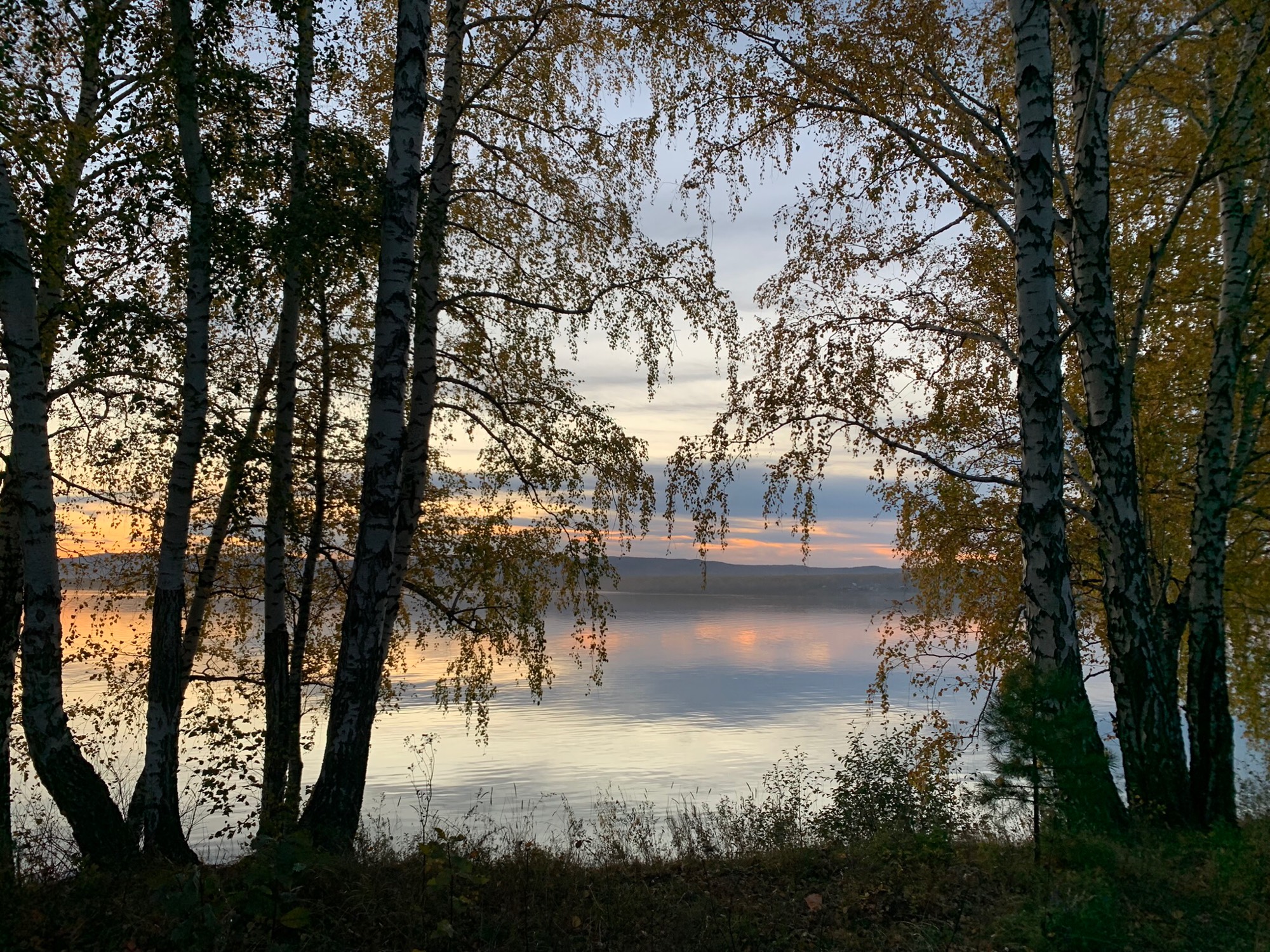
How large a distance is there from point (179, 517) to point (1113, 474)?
822 centimetres

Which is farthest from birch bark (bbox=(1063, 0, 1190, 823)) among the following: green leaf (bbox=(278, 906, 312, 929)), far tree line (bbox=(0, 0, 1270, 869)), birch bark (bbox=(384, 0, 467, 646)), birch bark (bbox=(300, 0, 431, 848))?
green leaf (bbox=(278, 906, 312, 929))

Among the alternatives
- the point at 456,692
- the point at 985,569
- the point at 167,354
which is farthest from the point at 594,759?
the point at 167,354

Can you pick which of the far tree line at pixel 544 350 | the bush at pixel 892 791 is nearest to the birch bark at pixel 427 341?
the far tree line at pixel 544 350

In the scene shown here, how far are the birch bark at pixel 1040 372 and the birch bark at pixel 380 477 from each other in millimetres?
4966

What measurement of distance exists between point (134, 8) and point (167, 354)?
10.6ft

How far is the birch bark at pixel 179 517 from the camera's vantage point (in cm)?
654

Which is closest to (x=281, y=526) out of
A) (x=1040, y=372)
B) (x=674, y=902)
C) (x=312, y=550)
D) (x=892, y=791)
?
(x=312, y=550)

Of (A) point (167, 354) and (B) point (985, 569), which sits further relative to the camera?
(B) point (985, 569)

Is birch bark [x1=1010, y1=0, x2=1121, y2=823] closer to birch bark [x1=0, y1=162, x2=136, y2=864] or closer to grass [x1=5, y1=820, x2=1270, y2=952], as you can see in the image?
grass [x1=5, y1=820, x2=1270, y2=952]

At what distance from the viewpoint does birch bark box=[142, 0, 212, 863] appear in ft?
21.5

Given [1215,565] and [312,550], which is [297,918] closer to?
[312,550]

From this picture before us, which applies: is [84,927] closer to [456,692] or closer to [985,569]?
[456,692]

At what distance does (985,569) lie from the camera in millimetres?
12430

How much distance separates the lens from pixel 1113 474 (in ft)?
24.1
